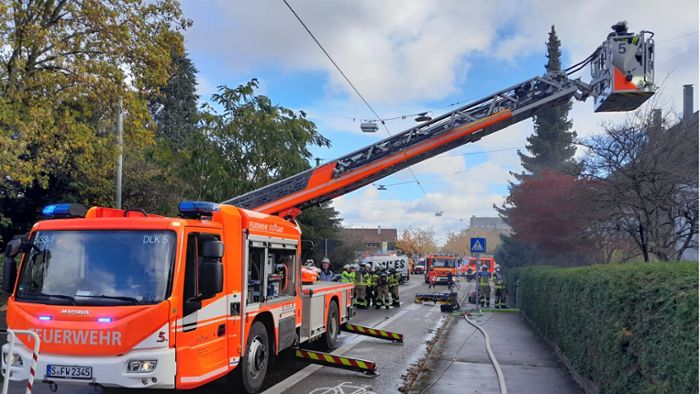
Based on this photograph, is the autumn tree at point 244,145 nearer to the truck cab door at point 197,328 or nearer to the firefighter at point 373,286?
the firefighter at point 373,286

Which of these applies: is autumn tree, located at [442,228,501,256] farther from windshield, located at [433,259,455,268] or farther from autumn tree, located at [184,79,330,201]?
autumn tree, located at [184,79,330,201]

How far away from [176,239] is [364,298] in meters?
15.6

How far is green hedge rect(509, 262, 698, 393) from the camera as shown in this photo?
415cm

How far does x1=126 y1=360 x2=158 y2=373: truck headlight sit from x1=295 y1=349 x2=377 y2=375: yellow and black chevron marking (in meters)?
3.57

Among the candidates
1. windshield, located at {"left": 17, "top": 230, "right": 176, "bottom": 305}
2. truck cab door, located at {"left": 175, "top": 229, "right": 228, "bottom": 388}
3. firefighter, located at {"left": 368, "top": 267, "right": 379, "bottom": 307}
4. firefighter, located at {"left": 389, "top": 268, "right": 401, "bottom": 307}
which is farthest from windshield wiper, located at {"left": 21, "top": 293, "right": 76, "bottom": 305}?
firefighter, located at {"left": 389, "top": 268, "right": 401, "bottom": 307}

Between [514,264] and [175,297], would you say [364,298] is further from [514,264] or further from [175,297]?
[514,264]

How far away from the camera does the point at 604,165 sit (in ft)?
43.2

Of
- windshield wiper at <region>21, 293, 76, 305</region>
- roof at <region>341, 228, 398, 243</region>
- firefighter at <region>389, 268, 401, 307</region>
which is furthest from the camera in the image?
roof at <region>341, 228, 398, 243</region>

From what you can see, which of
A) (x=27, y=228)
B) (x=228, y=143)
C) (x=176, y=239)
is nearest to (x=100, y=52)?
(x=228, y=143)

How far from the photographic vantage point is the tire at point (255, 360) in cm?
720

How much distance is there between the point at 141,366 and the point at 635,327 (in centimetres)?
494

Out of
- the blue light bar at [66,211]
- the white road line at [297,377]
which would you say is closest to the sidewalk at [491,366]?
the white road line at [297,377]

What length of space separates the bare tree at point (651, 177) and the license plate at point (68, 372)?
35.4 feet

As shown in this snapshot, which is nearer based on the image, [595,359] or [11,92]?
[595,359]
